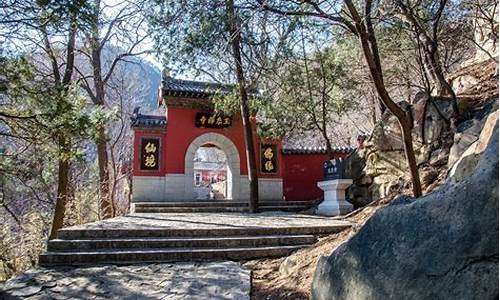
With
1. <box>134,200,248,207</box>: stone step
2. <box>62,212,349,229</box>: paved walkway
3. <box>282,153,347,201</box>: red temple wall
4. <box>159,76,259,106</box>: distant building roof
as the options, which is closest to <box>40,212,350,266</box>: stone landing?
<box>62,212,349,229</box>: paved walkway

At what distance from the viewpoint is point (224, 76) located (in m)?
10.4

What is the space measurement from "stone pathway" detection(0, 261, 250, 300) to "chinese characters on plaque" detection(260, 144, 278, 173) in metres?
7.81

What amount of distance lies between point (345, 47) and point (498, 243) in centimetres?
1015

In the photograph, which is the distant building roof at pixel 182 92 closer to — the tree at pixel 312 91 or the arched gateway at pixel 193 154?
the arched gateway at pixel 193 154

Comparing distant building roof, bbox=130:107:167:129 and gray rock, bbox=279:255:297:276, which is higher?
distant building roof, bbox=130:107:167:129

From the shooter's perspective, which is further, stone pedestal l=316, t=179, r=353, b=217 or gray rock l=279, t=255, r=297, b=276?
stone pedestal l=316, t=179, r=353, b=217

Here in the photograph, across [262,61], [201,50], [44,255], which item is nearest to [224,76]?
[262,61]

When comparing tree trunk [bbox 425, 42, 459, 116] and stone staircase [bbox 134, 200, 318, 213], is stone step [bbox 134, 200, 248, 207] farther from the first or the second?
tree trunk [bbox 425, 42, 459, 116]

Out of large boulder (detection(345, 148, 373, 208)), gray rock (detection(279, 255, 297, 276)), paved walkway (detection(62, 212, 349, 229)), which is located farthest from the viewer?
large boulder (detection(345, 148, 373, 208))

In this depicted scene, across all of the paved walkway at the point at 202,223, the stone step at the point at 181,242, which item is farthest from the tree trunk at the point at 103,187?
the stone step at the point at 181,242

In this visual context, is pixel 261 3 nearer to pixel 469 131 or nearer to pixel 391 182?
pixel 469 131

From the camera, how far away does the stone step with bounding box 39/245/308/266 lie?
18.0 feet

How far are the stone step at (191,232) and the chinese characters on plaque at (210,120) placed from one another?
669 cm

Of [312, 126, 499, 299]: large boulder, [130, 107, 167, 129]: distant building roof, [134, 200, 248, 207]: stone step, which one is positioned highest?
[130, 107, 167, 129]: distant building roof
